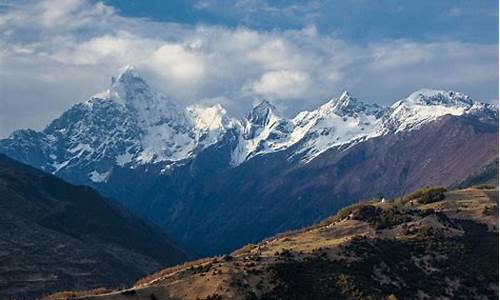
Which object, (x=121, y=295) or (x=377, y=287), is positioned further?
(x=377, y=287)

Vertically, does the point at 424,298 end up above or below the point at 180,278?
below

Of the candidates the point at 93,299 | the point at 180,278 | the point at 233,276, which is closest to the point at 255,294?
the point at 233,276

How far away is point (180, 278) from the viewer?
198m

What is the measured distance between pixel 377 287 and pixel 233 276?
3435cm

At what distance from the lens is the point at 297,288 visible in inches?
7520

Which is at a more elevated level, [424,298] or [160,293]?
[160,293]

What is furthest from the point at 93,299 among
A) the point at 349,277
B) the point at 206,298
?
the point at 349,277

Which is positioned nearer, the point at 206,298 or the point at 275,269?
the point at 206,298

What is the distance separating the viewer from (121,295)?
18350 cm

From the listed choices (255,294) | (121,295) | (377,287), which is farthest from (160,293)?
(377,287)

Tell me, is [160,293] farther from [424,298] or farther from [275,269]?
[424,298]

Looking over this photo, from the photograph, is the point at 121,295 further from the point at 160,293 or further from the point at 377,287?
the point at 377,287

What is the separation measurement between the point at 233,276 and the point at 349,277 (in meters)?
27.4

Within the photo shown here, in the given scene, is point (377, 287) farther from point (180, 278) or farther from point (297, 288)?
point (180, 278)
